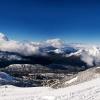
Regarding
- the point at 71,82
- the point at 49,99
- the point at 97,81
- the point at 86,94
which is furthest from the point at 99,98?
the point at 71,82

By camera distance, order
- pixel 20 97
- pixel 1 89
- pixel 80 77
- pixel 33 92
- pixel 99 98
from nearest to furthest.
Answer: pixel 99 98 < pixel 20 97 < pixel 33 92 < pixel 1 89 < pixel 80 77

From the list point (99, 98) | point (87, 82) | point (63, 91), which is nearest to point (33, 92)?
point (63, 91)

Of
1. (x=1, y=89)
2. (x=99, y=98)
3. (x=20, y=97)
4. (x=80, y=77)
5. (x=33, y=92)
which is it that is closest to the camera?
(x=99, y=98)

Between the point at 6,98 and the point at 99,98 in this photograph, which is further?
the point at 6,98

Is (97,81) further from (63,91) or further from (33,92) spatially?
(33,92)

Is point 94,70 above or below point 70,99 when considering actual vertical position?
above

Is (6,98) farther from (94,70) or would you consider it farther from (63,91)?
(94,70)
